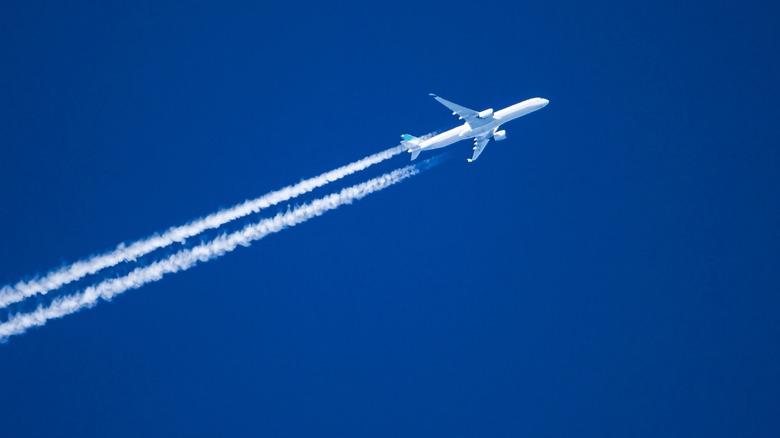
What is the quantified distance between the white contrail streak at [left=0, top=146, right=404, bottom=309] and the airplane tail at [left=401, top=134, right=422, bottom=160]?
1.40 meters

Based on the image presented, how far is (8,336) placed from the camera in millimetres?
38156

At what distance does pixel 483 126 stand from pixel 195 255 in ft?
73.5

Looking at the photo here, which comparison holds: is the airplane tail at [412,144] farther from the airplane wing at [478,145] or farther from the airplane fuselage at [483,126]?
the airplane wing at [478,145]

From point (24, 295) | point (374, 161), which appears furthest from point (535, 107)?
point (24, 295)

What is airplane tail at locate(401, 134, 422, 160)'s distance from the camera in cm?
4903

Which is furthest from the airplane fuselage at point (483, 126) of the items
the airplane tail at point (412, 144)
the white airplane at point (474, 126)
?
the airplane tail at point (412, 144)

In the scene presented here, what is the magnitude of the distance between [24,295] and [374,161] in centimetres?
2568

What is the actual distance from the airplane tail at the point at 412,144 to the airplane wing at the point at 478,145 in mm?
4918

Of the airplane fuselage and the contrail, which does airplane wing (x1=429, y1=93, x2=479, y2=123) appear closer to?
the airplane fuselage

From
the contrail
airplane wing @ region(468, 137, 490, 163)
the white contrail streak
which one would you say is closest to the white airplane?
airplane wing @ region(468, 137, 490, 163)

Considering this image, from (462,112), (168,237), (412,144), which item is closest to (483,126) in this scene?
(462,112)

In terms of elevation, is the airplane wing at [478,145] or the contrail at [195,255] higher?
the airplane wing at [478,145]

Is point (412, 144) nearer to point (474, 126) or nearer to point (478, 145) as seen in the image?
point (474, 126)

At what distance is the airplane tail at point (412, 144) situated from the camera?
1930 inches
